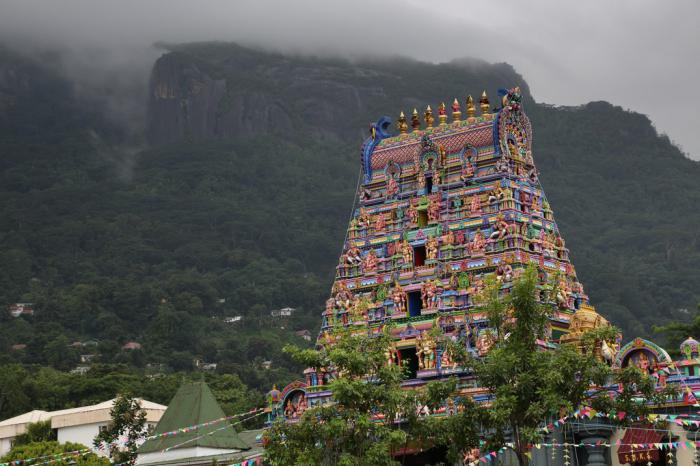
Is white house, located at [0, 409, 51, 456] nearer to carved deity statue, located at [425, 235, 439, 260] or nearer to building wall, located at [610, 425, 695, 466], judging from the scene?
carved deity statue, located at [425, 235, 439, 260]

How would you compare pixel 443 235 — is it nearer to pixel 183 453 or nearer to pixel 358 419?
pixel 358 419

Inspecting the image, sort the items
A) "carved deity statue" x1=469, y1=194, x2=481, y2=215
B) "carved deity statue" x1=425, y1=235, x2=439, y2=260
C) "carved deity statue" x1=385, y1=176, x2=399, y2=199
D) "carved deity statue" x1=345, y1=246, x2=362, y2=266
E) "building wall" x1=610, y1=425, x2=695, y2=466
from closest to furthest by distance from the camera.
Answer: "building wall" x1=610, y1=425, x2=695, y2=466 → "carved deity statue" x1=425, y1=235, x2=439, y2=260 → "carved deity statue" x1=469, y1=194, x2=481, y2=215 → "carved deity statue" x1=345, y1=246, x2=362, y2=266 → "carved deity statue" x1=385, y1=176, x2=399, y2=199

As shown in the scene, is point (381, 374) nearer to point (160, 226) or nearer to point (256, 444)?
point (256, 444)

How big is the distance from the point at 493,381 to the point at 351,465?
439 centimetres

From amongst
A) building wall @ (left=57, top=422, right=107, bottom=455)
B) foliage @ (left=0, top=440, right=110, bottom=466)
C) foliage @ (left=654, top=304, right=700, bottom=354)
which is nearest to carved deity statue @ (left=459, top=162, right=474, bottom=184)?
foliage @ (left=0, top=440, right=110, bottom=466)

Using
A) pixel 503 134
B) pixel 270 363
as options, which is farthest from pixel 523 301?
pixel 270 363

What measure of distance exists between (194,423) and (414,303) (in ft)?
38.1

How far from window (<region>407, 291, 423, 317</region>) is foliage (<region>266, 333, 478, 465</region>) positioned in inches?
370

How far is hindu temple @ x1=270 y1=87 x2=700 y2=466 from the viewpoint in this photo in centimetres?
4375

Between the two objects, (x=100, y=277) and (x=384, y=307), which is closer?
(x=384, y=307)

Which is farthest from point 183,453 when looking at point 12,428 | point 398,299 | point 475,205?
point 12,428

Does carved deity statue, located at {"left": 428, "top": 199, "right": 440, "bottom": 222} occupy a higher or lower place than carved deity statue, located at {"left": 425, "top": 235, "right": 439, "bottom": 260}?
higher

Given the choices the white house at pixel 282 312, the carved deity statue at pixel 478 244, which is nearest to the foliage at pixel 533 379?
the carved deity statue at pixel 478 244

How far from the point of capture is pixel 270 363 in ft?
451
